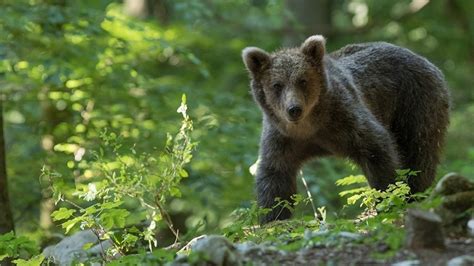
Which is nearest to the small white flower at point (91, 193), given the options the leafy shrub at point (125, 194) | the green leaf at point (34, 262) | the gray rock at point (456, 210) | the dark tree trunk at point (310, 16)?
the leafy shrub at point (125, 194)

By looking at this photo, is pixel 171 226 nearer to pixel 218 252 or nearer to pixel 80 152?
pixel 218 252

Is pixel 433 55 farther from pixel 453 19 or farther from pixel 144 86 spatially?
pixel 144 86

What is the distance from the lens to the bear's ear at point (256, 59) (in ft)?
26.1

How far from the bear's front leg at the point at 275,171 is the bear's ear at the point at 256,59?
25.0 inches

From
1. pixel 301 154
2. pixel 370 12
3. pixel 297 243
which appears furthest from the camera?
pixel 370 12

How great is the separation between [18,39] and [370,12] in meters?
8.60

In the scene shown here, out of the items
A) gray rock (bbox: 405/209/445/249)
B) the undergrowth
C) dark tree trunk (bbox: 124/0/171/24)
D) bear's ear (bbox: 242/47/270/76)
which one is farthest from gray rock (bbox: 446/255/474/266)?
dark tree trunk (bbox: 124/0/171/24)

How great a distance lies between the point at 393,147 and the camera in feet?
25.7

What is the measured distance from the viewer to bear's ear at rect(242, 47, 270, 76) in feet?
26.1

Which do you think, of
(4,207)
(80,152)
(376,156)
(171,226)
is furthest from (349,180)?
(80,152)

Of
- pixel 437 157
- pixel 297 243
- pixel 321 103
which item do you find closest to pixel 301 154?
pixel 321 103

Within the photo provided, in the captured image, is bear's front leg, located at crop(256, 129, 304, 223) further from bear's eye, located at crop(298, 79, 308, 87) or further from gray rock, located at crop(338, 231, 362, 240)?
gray rock, located at crop(338, 231, 362, 240)

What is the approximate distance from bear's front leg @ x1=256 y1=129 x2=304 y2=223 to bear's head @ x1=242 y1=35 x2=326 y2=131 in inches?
10.0

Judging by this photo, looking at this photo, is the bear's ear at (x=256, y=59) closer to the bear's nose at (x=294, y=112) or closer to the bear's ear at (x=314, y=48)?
the bear's ear at (x=314, y=48)
